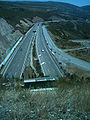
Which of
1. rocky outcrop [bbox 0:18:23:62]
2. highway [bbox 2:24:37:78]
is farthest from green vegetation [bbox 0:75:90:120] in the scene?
rocky outcrop [bbox 0:18:23:62]

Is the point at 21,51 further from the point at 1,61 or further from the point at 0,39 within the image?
the point at 1,61

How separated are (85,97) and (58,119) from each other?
962 mm

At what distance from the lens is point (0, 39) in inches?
1791

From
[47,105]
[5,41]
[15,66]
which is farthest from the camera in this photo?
[5,41]

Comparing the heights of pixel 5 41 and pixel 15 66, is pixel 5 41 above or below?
above

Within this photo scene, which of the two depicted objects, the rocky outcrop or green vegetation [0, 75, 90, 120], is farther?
the rocky outcrop

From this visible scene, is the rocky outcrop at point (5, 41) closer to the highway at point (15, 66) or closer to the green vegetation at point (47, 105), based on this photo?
the highway at point (15, 66)

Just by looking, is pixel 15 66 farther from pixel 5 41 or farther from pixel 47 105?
pixel 47 105

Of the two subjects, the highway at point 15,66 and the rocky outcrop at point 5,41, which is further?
the rocky outcrop at point 5,41

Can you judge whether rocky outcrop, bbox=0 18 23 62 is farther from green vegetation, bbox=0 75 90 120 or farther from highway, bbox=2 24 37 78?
green vegetation, bbox=0 75 90 120

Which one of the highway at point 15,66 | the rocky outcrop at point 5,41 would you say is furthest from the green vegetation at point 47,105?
the rocky outcrop at point 5,41

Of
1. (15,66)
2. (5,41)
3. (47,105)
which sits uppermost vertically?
(47,105)

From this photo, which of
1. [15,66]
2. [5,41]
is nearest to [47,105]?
[15,66]

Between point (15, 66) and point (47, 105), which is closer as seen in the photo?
point (47, 105)
